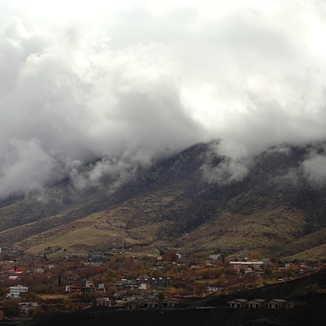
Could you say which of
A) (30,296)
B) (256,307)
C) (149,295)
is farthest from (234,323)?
(30,296)

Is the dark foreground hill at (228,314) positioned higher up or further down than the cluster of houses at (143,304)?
further down

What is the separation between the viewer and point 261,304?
141 meters

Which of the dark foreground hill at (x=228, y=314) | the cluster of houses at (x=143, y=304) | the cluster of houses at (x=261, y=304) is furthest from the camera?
the cluster of houses at (x=143, y=304)

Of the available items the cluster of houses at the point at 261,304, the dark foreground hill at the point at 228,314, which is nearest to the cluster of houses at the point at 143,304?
the dark foreground hill at the point at 228,314

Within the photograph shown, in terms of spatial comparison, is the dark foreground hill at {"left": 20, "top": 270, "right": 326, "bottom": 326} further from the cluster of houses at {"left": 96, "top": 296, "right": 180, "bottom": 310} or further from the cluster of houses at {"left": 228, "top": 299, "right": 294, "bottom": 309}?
the cluster of houses at {"left": 96, "top": 296, "right": 180, "bottom": 310}

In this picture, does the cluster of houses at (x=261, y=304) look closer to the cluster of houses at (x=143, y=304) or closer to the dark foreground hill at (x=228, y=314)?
the dark foreground hill at (x=228, y=314)

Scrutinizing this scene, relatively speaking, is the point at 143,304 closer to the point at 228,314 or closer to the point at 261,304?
the point at 228,314

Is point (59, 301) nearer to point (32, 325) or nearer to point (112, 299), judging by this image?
point (112, 299)

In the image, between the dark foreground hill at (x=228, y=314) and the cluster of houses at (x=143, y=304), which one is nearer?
the dark foreground hill at (x=228, y=314)

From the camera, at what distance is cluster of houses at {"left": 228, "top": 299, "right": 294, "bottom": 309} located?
5338 inches

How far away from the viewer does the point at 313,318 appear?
393 feet

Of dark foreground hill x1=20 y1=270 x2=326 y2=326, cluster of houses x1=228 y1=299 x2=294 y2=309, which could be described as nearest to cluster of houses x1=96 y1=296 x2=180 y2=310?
dark foreground hill x1=20 y1=270 x2=326 y2=326

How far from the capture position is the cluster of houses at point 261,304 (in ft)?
445

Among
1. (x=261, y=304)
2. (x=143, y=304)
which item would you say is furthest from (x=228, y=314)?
(x=143, y=304)
